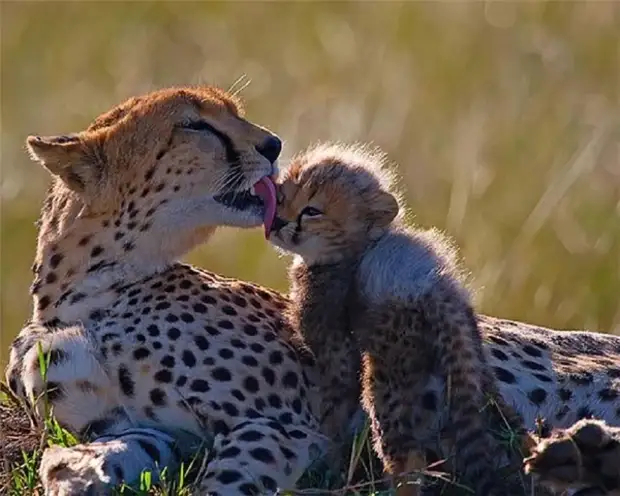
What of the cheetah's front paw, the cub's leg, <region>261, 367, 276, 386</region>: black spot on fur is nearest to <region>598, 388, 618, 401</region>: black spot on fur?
the cub's leg

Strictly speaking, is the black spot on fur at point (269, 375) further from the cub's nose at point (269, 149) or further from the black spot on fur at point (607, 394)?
the black spot on fur at point (607, 394)

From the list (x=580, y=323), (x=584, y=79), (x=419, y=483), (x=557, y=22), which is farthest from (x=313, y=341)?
(x=557, y=22)

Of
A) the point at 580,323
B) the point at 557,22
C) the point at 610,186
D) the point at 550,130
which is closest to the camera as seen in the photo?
the point at 580,323

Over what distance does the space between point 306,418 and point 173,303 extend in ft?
1.39

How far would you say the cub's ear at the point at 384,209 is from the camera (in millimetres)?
4164

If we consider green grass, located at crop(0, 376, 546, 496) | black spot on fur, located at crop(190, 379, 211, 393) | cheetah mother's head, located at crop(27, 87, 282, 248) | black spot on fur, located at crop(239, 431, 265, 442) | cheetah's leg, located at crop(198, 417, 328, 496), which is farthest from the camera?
cheetah mother's head, located at crop(27, 87, 282, 248)

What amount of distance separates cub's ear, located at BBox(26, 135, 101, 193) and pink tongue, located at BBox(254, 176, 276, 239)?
388 millimetres

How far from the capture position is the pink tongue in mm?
4219

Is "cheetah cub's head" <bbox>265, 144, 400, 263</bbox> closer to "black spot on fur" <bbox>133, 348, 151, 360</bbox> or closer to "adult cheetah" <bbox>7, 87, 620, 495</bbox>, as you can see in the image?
"adult cheetah" <bbox>7, 87, 620, 495</bbox>

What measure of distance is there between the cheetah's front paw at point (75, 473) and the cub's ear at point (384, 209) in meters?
0.80

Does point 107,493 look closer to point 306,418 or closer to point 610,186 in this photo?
point 306,418

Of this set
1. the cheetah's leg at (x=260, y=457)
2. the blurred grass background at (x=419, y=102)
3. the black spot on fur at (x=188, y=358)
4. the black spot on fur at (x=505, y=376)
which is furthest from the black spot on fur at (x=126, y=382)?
the blurred grass background at (x=419, y=102)

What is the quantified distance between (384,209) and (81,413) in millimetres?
802

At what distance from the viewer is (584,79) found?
8.46 metres
